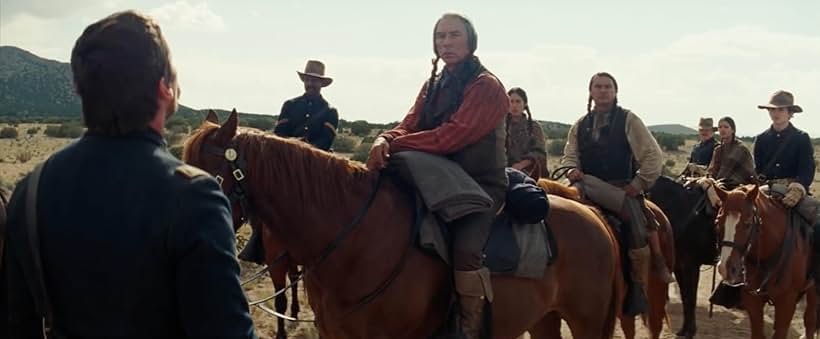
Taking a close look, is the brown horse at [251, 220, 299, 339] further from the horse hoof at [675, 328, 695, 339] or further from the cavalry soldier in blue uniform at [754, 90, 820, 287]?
the cavalry soldier in blue uniform at [754, 90, 820, 287]

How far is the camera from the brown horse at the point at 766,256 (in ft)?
22.1

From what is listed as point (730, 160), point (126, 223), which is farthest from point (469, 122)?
point (730, 160)

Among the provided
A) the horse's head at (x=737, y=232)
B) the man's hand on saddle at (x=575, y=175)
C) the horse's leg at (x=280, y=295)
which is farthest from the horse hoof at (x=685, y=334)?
the horse's leg at (x=280, y=295)

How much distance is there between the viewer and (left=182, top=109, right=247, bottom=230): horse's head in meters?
3.75

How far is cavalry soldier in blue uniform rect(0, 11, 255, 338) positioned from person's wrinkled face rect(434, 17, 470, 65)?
9.19 ft

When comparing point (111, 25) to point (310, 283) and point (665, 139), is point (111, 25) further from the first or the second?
point (665, 139)

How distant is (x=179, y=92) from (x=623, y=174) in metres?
5.13

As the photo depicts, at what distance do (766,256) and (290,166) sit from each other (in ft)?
17.4

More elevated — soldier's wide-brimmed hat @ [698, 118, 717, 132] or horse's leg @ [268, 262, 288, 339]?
soldier's wide-brimmed hat @ [698, 118, 717, 132]

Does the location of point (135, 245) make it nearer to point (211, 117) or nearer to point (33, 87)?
point (211, 117)

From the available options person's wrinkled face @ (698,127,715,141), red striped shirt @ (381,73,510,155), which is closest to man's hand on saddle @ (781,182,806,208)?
person's wrinkled face @ (698,127,715,141)

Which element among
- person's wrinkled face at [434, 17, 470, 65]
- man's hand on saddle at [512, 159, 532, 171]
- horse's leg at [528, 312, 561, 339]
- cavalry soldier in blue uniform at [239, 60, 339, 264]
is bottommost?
horse's leg at [528, 312, 561, 339]

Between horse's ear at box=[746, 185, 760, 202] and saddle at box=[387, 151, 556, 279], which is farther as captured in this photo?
horse's ear at box=[746, 185, 760, 202]

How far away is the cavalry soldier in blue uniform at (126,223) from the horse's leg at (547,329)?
4.35 m
